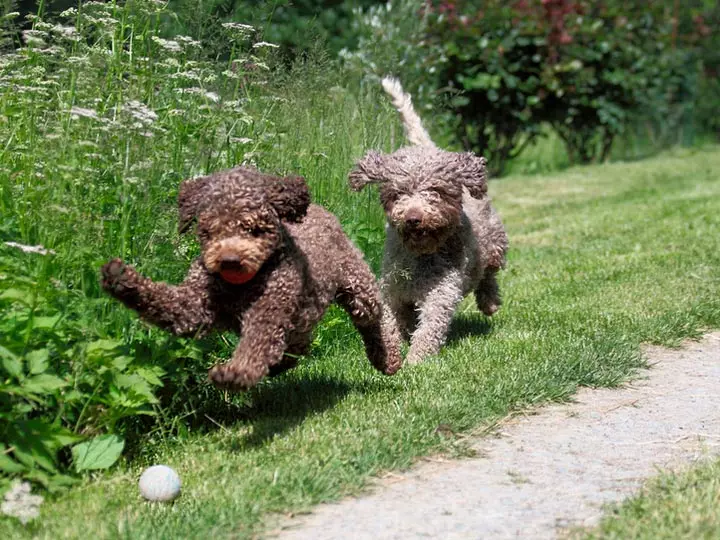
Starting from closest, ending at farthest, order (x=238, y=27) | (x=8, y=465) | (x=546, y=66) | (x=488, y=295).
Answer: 1. (x=8, y=465)
2. (x=238, y=27)
3. (x=488, y=295)
4. (x=546, y=66)

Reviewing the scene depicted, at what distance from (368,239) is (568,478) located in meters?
3.10

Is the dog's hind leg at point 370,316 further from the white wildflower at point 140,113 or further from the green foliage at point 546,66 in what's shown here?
the green foliage at point 546,66

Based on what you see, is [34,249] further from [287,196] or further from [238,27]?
[238,27]

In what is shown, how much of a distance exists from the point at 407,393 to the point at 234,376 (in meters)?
1.26

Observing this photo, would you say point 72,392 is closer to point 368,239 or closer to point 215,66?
point 215,66

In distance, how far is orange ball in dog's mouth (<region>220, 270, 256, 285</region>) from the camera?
13.4 ft

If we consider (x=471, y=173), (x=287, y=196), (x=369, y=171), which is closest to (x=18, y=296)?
(x=287, y=196)

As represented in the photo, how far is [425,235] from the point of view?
607cm

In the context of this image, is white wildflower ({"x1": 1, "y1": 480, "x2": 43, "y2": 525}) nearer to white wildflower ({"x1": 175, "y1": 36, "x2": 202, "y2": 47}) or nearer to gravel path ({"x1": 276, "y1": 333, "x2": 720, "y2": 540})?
gravel path ({"x1": 276, "y1": 333, "x2": 720, "y2": 540})

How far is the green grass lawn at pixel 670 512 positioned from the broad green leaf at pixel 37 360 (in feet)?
6.60

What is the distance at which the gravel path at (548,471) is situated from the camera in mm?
3537

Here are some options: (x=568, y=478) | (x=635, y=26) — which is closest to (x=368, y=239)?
(x=568, y=478)

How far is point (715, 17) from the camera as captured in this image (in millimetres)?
19219

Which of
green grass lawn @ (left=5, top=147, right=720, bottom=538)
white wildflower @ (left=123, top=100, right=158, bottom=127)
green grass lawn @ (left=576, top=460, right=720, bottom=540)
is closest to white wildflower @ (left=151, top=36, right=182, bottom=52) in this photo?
white wildflower @ (left=123, top=100, right=158, bottom=127)
